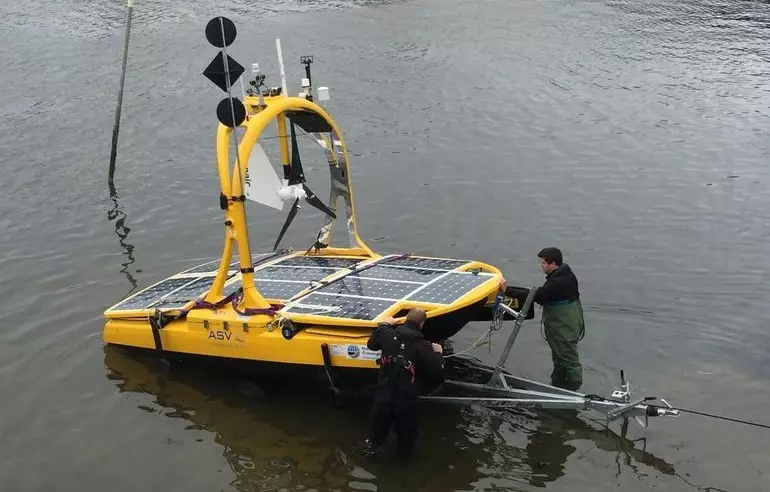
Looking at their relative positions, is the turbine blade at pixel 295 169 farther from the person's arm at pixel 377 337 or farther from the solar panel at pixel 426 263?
the person's arm at pixel 377 337

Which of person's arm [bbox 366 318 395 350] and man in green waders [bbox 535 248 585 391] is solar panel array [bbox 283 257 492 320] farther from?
man in green waders [bbox 535 248 585 391]

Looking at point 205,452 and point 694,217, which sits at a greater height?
point 694,217

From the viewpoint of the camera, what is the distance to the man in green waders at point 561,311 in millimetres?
9414

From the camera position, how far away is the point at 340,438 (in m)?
9.62

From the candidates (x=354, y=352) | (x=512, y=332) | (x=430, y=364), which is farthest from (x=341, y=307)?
(x=512, y=332)

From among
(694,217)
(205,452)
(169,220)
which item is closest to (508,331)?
(205,452)

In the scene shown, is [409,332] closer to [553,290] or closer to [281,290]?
[553,290]

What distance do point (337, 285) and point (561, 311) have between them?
2894mm

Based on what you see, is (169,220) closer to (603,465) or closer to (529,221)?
(529,221)

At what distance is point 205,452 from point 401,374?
9.41ft

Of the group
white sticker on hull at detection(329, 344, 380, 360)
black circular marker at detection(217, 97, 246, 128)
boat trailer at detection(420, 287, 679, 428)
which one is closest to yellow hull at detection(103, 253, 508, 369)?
white sticker on hull at detection(329, 344, 380, 360)

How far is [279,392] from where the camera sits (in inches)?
414

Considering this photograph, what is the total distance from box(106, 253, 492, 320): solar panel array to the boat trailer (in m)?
0.74

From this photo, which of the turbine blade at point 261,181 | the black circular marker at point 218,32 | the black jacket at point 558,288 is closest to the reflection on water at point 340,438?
the black jacket at point 558,288
